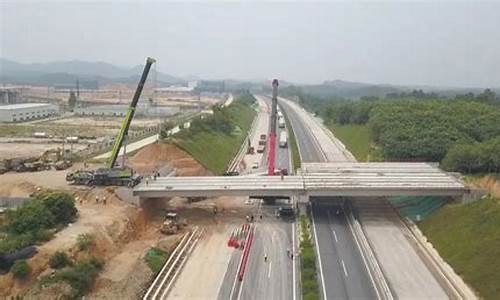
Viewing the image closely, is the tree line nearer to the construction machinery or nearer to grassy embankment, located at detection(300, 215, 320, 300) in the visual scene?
grassy embankment, located at detection(300, 215, 320, 300)

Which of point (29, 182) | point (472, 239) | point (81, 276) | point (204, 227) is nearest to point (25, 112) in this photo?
point (29, 182)

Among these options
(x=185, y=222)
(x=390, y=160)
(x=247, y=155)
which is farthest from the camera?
(x=247, y=155)

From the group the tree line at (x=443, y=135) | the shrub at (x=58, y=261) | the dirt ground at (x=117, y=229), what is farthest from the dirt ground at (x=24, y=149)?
the tree line at (x=443, y=135)

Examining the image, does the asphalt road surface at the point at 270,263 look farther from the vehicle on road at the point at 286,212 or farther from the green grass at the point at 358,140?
the green grass at the point at 358,140

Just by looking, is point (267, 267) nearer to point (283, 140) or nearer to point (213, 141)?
point (213, 141)

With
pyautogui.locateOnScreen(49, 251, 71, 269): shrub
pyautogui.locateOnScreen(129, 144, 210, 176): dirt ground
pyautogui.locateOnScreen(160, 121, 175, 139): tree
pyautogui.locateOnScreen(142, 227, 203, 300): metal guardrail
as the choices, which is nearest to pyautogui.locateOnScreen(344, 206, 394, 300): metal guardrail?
pyautogui.locateOnScreen(142, 227, 203, 300): metal guardrail

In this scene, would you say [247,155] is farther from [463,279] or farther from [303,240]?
[463,279]

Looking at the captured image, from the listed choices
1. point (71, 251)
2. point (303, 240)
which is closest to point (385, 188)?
point (303, 240)
